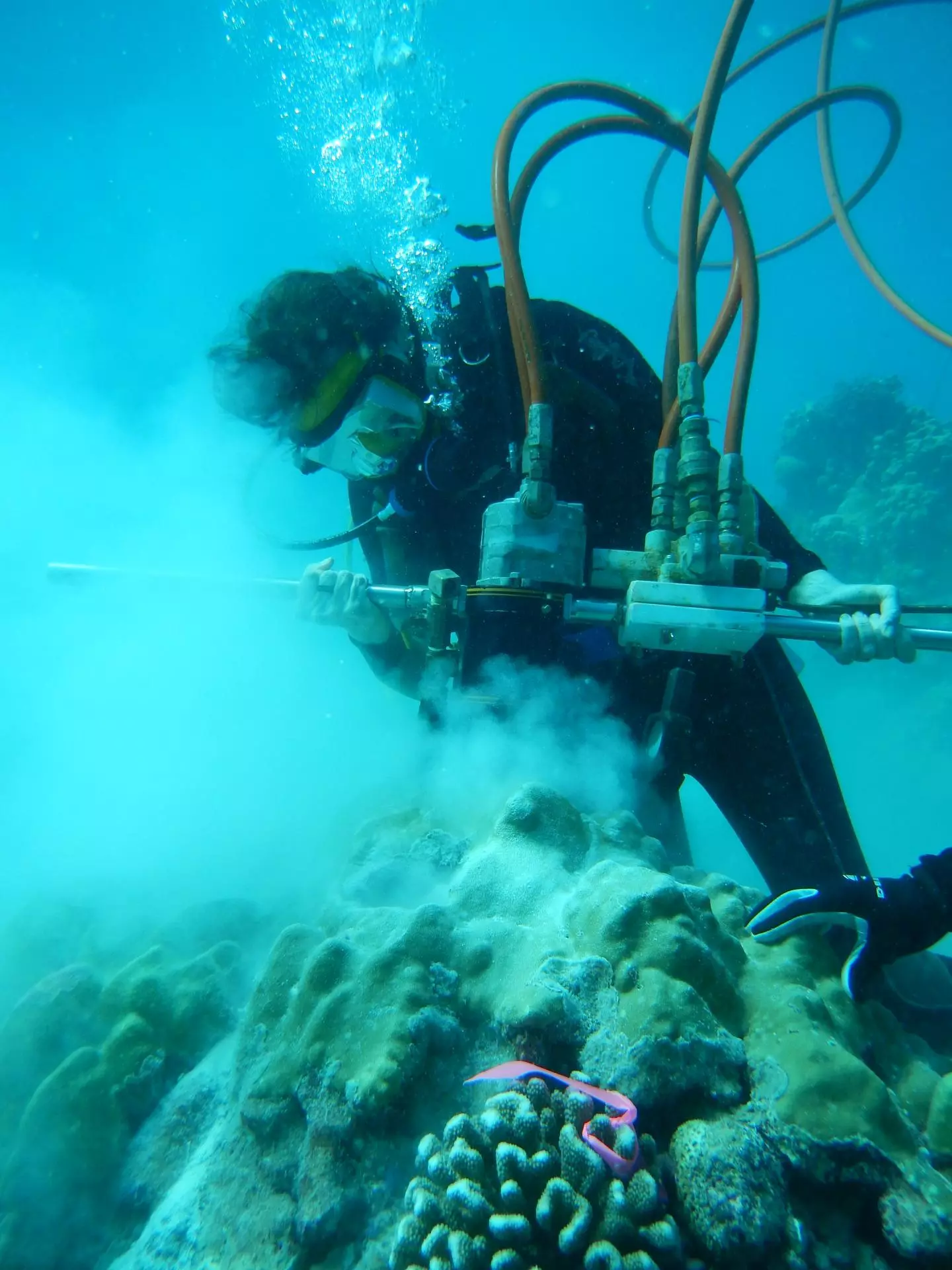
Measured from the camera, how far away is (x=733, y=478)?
2.49 meters

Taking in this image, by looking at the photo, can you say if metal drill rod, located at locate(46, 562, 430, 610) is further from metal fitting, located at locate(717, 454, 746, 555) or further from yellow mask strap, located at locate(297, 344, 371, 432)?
metal fitting, located at locate(717, 454, 746, 555)

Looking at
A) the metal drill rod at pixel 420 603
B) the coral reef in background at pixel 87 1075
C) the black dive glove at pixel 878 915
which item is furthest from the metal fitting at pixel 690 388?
the coral reef in background at pixel 87 1075

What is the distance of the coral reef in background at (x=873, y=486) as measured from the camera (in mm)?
17375

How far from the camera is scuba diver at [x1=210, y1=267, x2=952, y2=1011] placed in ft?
10.4

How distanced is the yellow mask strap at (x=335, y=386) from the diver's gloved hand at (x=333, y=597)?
0.99 meters

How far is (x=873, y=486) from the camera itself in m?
19.0

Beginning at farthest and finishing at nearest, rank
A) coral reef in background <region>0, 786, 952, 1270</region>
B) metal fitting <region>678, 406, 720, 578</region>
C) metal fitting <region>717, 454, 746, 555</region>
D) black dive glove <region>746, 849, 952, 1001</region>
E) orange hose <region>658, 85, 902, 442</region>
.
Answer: orange hose <region>658, 85, 902, 442</region> → metal fitting <region>717, 454, 746, 555</region> → metal fitting <region>678, 406, 720, 578</region> → black dive glove <region>746, 849, 952, 1001</region> → coral reef in background <region>0, 786, 952, 1270</region>

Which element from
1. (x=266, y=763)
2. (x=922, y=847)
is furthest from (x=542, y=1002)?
(x=922, y=847)

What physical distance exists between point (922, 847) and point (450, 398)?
23814 millimetres

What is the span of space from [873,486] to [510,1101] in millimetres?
21951

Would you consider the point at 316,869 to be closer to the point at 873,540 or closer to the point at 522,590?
the point at 522,590

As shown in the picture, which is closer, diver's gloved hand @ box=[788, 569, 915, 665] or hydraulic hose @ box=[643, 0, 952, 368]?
diver's gloved hand @ box=[788, 569, 915, 665]

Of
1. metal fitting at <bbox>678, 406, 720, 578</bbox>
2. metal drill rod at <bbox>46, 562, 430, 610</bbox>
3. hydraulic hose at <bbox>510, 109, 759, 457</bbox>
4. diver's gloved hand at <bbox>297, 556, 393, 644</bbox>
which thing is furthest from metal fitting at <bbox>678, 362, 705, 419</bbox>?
diver's gloved hand at <bbox>297, 556, 393, 644</bbox>

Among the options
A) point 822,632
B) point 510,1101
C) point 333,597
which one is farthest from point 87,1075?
point 822,632
